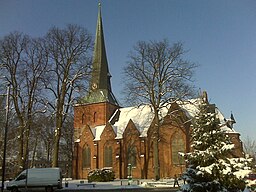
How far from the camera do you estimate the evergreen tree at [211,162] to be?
14.7m

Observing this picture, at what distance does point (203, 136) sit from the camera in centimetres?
1576

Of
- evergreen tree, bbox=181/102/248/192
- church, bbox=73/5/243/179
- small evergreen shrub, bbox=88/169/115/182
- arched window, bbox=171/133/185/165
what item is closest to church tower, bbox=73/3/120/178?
church, bbox=73/5/243/179

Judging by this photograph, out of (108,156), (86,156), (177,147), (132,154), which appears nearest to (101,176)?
(132,154)

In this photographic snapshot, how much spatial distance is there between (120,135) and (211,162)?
3673 cm

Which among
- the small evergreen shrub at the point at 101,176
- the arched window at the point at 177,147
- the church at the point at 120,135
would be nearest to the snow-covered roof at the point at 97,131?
the church at the point at 120,135

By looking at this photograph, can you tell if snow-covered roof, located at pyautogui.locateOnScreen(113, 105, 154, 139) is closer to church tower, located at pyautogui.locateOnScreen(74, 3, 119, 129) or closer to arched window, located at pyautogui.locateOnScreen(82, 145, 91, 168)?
church tower, located at pyautogui.locateOnScreen(74, 3, 119, 129)

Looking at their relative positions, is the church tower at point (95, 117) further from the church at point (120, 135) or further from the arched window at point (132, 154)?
the arched window at point (132, 154)

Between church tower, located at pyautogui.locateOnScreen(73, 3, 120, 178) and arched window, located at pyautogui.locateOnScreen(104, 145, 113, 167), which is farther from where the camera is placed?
church tower, located at pyautogui.locateOnScreen(73, 3, 120, 178)

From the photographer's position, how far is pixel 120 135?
2026 inches

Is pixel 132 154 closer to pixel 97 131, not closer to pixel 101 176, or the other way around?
pixel 97 131

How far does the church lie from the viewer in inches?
1795

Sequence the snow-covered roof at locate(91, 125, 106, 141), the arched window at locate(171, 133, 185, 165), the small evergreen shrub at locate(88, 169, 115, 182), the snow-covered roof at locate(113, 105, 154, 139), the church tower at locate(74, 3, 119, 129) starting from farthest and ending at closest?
the church tower at locate(74, 3, 119, 129)
the snow-covered roof at locate(91, 125, 106, 141)
the snow-covered roof at locate(113, 105, 154, 139)
the arched window at locate(171, 133, 185, 165)
the small evergreen shrub at locate(88, 169, 115, 182)

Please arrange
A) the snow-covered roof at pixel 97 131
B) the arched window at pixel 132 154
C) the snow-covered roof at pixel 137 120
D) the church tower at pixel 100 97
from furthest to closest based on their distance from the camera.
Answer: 1. the church tower at pixel 100 97
2. the snow-covered roof at pixel 97 131
3. the snow-covered roof at pixel 137 120
4. the arched window at pixel 132 154

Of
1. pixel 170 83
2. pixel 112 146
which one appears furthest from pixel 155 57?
pixel 112 146
